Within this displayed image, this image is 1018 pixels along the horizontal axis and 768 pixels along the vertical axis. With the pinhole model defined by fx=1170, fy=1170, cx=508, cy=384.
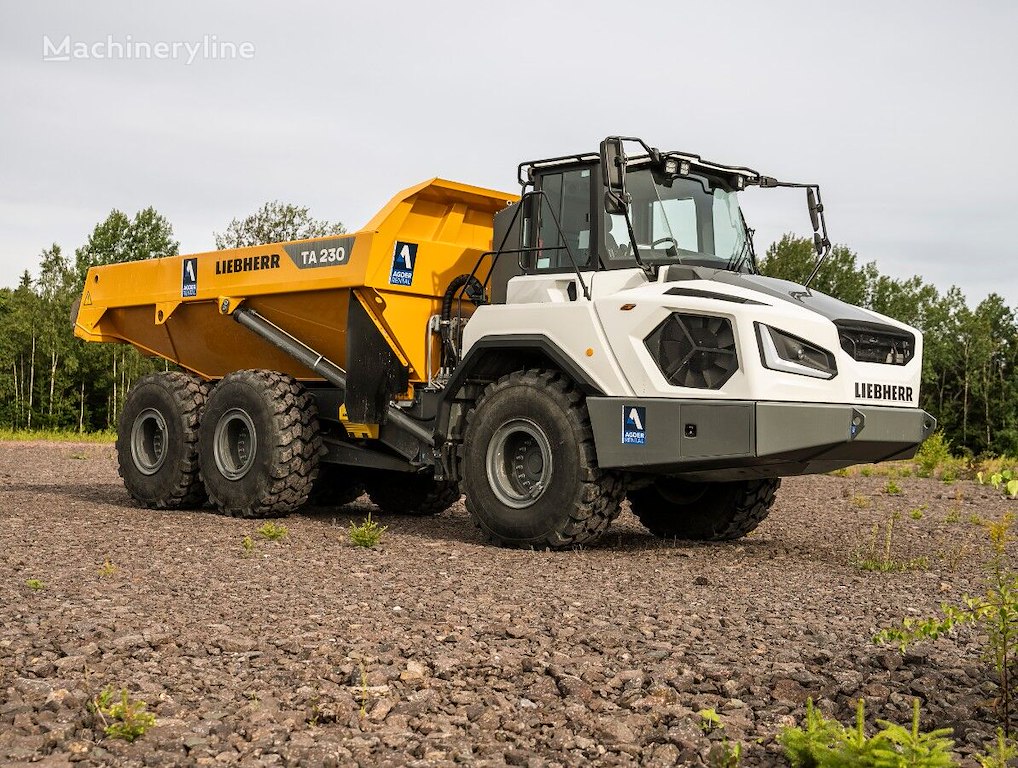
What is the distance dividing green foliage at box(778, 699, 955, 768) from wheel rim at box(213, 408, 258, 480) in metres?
8.05

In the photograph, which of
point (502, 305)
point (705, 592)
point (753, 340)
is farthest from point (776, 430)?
point (502, 305)

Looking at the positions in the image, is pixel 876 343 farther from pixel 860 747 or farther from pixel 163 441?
pixel 163 441

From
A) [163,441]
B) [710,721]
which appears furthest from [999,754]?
[163,441]

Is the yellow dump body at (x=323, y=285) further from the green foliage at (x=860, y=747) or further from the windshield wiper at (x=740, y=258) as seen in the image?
the green foliage at (x=860, y=747)

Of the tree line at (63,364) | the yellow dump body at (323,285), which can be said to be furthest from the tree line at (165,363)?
the yellow dump body at (323,285)

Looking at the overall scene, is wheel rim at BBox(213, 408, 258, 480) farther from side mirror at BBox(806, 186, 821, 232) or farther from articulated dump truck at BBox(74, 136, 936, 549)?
side mirror at BBox(806, 186, 821, 232)

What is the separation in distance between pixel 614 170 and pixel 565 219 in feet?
3.55

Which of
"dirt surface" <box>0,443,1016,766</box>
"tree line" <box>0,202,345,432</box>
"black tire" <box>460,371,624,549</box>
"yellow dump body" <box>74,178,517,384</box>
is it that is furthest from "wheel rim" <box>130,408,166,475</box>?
"tree line" <box>0,202,345,432</box>

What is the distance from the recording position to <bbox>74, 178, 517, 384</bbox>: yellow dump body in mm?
10227

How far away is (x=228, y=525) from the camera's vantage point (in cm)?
1029

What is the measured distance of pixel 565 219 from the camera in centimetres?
911

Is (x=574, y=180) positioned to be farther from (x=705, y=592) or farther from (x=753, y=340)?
(x=705, y=592)

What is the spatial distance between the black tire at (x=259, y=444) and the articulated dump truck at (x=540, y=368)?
22mm

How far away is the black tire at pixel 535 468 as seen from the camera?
27.6 feet
